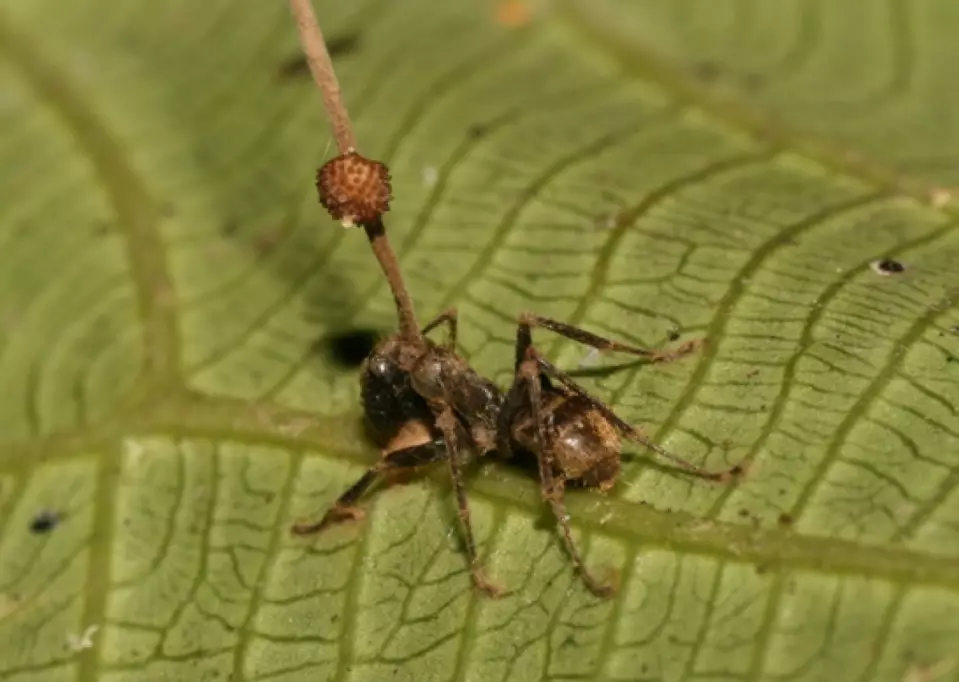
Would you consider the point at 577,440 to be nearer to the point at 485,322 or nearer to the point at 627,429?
the point at 627,429

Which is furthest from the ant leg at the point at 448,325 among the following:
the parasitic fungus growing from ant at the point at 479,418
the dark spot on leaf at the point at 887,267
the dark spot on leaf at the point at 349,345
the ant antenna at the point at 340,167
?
the dark spot on leaf at the point at 887,267

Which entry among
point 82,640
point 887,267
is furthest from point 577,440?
point 82,640

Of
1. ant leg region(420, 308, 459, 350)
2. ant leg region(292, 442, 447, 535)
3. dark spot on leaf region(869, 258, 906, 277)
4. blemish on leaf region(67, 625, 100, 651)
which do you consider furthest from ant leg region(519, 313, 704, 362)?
blemish on leaf region(67, 625, 100, 651)

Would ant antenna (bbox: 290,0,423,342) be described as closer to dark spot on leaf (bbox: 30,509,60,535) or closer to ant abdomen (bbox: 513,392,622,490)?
ant abdomen (bbox: 513,392,622,490)

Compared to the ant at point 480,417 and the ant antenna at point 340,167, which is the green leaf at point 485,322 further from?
the ant antenna at point 340,167

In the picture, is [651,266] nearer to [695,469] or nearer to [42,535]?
[695,469]
